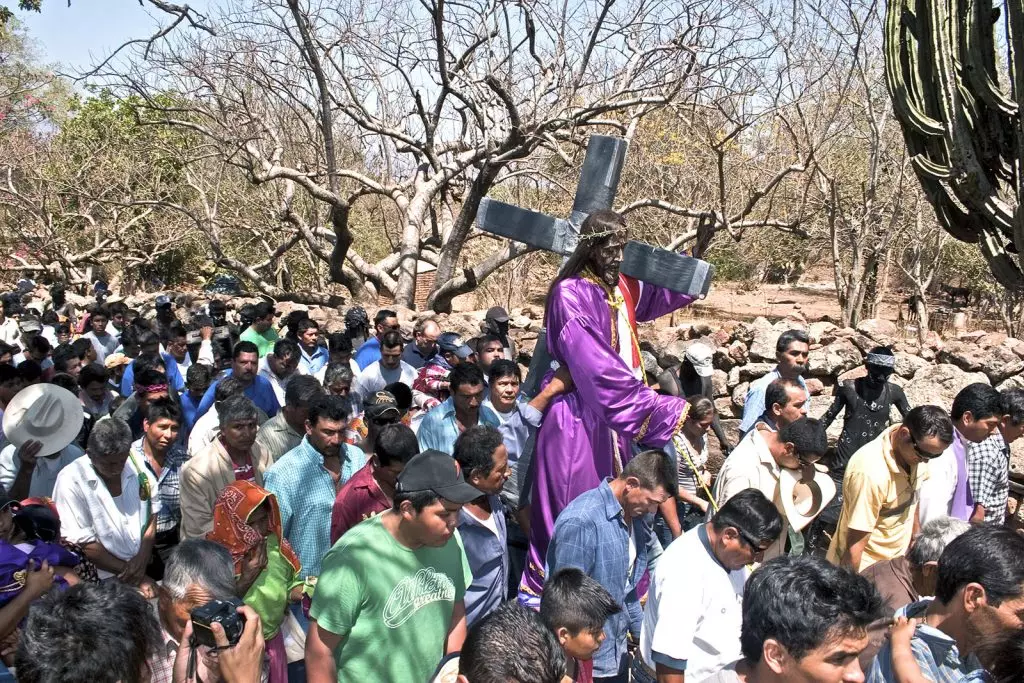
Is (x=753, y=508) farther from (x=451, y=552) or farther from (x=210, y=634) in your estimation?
(x=210, y=634)

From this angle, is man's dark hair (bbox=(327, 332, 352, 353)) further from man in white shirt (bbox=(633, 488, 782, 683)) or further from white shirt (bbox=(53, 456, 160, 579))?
man in white shirt (bbox=(633, 488, 782, 683))

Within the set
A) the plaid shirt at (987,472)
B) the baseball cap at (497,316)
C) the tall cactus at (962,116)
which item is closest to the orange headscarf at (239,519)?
the plaid shirt at (987,472)

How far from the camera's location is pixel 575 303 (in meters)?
4.61

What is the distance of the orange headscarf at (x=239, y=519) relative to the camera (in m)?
3.31

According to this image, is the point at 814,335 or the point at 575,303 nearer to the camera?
the point at 575,303

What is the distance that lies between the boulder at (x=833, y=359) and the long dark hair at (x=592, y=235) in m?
5.87

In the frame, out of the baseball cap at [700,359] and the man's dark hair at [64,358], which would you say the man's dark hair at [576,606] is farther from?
the man's dark hair at [64,358]

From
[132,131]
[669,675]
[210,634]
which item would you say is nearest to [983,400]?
[669,675]

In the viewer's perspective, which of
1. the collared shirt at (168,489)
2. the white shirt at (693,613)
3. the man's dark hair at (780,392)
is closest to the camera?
the white shirt at (693,613)

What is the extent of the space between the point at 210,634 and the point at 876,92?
16365 millimetres

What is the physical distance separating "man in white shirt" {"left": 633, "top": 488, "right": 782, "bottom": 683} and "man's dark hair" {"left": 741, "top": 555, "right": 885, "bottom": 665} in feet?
1.88

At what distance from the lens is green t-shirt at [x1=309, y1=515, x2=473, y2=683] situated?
9.87ft

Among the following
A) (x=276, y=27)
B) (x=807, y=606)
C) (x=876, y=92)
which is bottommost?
(x=807, y=606)

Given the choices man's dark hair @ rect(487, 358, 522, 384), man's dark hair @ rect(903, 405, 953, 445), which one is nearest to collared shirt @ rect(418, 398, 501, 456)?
man's dark hair @ rect(487, 358, 522, 384)
